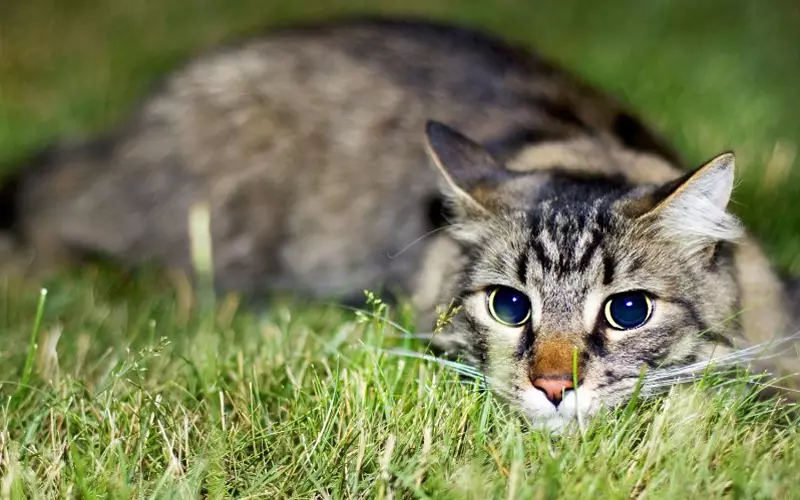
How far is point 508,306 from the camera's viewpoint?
2.05m

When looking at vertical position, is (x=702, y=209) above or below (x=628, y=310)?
above

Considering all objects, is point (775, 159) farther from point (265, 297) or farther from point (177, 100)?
point (177, 100)

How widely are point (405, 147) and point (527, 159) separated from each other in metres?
0.47

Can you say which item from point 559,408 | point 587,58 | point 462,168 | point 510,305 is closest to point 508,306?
point 510,305

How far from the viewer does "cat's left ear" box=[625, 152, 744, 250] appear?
1937 millimetres

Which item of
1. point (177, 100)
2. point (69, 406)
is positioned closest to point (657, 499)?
point (69, 406)

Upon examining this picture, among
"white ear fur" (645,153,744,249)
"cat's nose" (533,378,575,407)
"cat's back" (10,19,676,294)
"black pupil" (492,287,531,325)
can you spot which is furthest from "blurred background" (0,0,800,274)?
"cat's nose" (533,378,575,407)

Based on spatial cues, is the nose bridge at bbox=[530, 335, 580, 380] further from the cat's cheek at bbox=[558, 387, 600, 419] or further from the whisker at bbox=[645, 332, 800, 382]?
the whisker at bbox=[645, 332, 800, 382]

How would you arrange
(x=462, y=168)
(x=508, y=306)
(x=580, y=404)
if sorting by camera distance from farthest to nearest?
(x=462, y=168)
(x=508, y=306)
(x=580, y=404)

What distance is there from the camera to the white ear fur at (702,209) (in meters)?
1.93

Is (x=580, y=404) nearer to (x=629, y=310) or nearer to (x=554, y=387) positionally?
(x=554, y=387)

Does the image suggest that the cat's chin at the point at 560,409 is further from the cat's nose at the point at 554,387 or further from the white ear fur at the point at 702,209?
the white ear fur at the point at 702,209

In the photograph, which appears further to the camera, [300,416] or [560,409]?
[300,416]

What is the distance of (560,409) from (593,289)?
272mm
